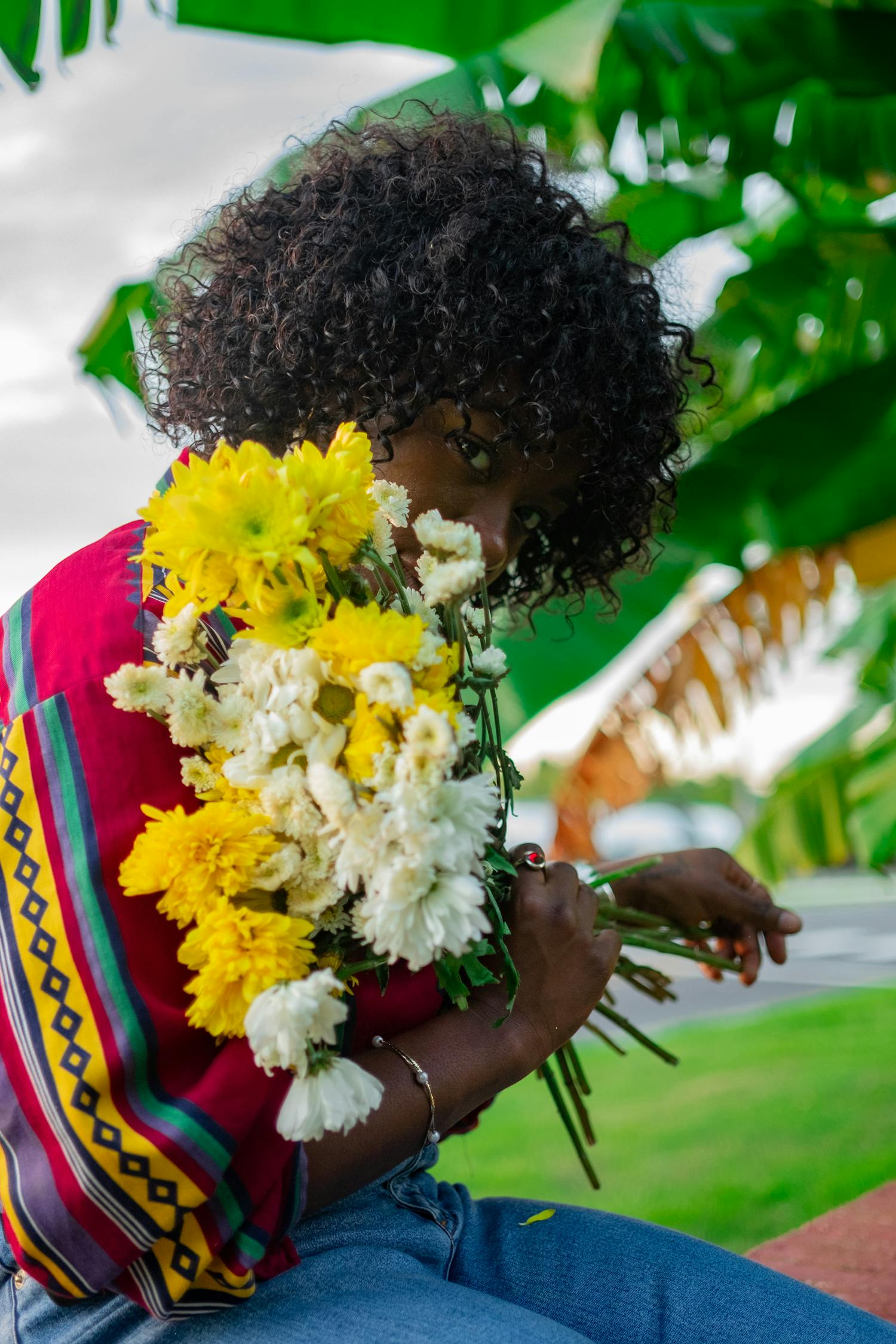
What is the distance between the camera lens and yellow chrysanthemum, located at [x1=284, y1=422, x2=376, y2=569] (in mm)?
1147

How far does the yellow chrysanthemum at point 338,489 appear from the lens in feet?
3.76

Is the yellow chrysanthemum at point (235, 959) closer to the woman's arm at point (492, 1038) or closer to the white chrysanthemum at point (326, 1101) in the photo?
A: the white chrysanthemum at point (326, 1101)

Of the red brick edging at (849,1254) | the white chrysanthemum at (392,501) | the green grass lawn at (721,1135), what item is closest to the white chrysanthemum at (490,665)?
the white chrysanthemum at (392,501)

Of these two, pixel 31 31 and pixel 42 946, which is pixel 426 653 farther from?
pixel 31 31

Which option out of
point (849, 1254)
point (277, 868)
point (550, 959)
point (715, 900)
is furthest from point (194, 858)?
point (849, 1254)

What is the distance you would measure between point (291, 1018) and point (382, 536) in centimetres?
53

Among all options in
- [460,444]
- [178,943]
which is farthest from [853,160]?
[178,943]

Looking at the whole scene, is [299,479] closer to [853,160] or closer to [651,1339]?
[651,1339]

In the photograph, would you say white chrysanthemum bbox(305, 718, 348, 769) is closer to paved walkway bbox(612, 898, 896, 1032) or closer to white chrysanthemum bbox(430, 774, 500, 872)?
white chrysanthemum bbox(430, 774, 500, 872)

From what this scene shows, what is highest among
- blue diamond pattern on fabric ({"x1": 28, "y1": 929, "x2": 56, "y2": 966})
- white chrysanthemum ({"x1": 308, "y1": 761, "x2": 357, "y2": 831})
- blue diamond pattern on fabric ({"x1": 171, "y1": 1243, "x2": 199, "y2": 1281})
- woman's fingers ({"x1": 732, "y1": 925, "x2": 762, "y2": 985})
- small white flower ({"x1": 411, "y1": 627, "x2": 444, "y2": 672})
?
small white flower ({"x1": 411, "y1": 627, "x2": 444, "y2": 672})

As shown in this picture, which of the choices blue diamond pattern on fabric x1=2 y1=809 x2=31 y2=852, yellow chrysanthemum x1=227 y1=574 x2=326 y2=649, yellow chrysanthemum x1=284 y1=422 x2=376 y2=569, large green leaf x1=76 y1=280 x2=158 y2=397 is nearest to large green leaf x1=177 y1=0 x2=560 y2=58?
large green leaf x1=76 y1=280 x2=158 y2=397

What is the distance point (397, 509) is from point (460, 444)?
338 mm

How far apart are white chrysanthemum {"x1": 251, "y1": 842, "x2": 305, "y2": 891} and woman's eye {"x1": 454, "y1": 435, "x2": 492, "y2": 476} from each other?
71 centimetres

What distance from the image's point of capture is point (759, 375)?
22.0 ft
